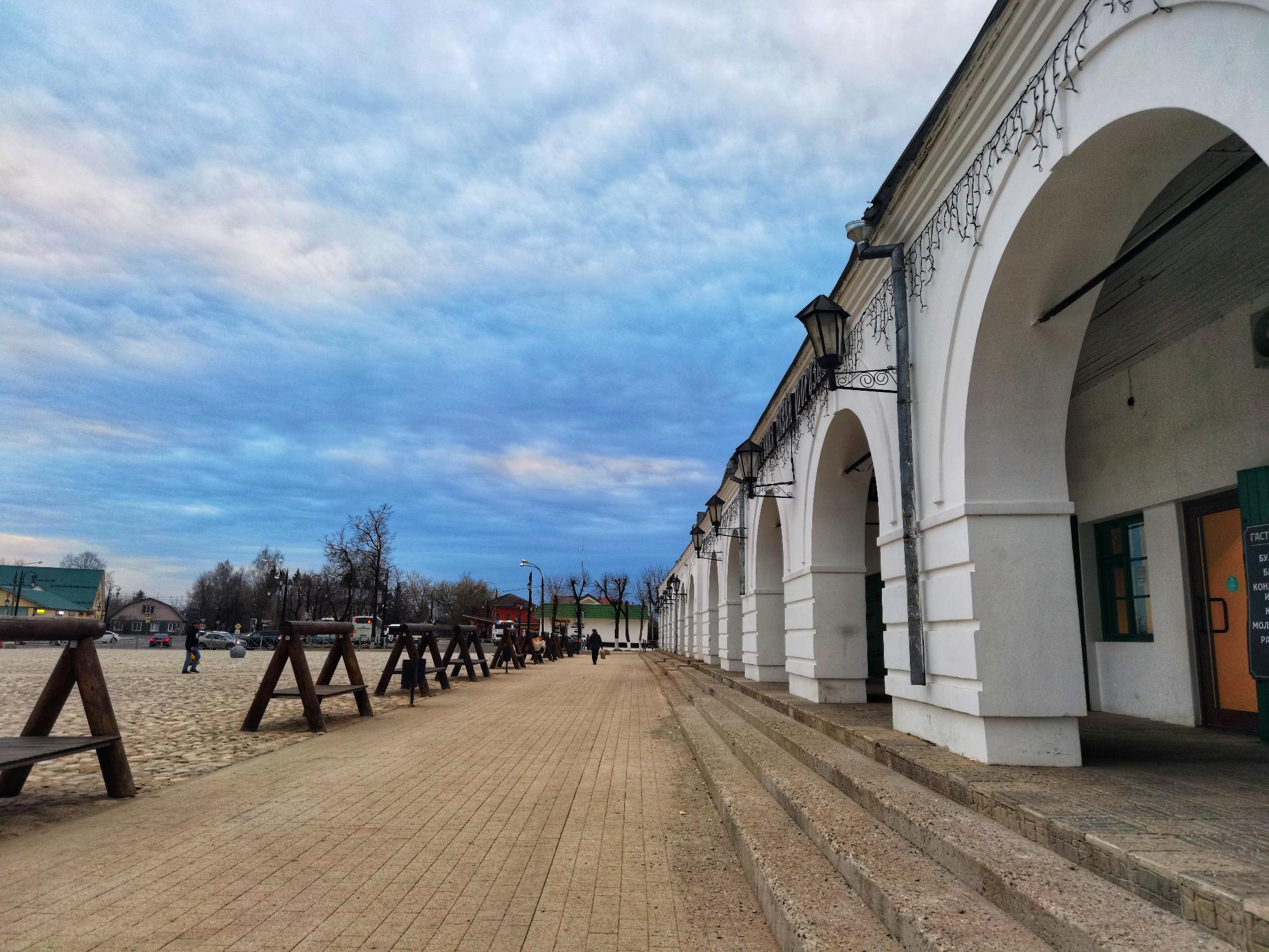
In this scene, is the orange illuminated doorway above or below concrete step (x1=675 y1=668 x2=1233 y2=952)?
above

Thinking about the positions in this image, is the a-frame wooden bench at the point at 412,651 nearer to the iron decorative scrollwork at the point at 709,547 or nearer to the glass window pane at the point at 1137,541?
the iron decorative scrollwork at the point at 709,547

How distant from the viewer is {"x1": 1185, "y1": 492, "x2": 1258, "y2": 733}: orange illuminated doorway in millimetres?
6359

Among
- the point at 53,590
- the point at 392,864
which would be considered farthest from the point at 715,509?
the point at 53,590

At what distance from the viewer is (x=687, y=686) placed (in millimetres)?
14914

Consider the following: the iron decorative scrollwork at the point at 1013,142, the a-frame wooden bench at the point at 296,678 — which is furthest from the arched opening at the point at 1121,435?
the a-frame wooden bench at the point at 296,678

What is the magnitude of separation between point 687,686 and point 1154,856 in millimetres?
12648

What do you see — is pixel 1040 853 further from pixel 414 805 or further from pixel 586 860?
pixel 414 805

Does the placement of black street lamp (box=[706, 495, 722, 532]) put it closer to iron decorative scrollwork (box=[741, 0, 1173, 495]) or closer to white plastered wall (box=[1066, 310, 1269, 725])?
iron decorative scrollwork (box=[741, 0, 1173, 495])

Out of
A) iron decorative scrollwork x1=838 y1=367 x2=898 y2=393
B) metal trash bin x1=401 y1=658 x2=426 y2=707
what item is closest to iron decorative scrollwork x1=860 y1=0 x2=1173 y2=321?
iron decorative scrollwork x1=838 y1=367 x2=898 y2=393

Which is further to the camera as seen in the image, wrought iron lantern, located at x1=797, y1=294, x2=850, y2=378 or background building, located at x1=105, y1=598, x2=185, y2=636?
background building, located at x1=105, y1=598, x2=185, y2=636

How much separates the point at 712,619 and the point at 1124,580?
14922mm

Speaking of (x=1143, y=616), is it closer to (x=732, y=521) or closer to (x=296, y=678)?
(x=296, y=678)

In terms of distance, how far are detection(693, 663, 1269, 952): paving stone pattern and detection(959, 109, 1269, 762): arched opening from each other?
0.55 m

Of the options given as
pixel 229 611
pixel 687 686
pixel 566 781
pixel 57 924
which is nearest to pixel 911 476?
pixel 566 781
